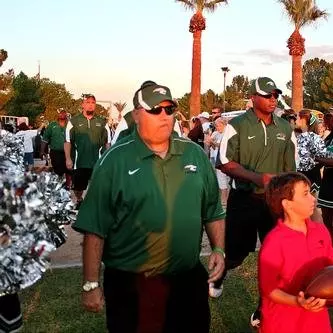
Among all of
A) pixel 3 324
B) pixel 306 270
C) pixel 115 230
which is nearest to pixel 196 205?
pixel 115 230

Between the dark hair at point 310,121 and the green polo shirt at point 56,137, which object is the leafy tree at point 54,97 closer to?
the green polo shirt at point 56,137

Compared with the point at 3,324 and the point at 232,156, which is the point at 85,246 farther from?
the point at 232,156

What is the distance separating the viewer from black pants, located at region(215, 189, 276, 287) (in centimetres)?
599

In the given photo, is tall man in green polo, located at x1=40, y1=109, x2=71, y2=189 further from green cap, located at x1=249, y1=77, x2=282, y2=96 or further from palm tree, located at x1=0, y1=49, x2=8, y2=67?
palm tree, located at x1=0, y1=49, x2=8, y2=67

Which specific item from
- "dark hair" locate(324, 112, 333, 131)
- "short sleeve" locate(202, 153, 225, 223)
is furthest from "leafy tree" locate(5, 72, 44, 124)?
"short sleeve" locate(202, 153, 225, 223)

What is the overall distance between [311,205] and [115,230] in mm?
1173

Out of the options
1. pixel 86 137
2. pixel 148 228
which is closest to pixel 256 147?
pixel 148 228

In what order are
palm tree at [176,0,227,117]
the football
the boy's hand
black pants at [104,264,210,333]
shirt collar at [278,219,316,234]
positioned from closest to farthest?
the football, the boy's hand, black pants at [104,264,210,333], shirt collar at [278,219,316,234], palm tree at [176,0,227,117]

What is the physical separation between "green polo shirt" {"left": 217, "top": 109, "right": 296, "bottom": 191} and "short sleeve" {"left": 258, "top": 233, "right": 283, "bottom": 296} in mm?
2131

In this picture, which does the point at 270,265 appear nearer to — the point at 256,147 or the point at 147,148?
the point at 147,148

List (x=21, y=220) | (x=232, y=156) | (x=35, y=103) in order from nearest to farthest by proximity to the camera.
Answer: (x=21, y=220)
(x=232, y=156)
(x=35, y=103)

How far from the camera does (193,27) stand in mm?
29500

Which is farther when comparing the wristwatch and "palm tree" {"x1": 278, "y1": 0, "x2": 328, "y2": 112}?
"palm tree" {"x1": 278, "y1": 0, "x2": 328, "y2": 112}

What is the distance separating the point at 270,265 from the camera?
383 cm
